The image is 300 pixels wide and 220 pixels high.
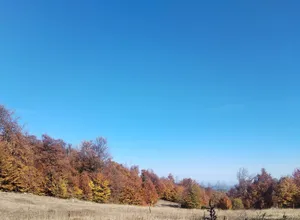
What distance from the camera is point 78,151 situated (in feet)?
254

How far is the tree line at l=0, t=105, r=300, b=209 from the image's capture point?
171 feet

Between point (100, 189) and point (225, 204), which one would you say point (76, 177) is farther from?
point (225, 204)

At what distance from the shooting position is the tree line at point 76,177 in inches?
2052

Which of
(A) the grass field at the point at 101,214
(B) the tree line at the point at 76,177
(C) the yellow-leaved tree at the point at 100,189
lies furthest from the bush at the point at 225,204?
(A) the grass field at the point at 101,214

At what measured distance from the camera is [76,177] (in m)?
63.4

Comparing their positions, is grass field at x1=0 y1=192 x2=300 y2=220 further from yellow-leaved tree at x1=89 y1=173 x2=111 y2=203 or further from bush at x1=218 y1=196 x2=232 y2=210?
bush at x1=218 y1=196 x2=232 y2=210

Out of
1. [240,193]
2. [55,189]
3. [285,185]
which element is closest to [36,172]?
[55,189]

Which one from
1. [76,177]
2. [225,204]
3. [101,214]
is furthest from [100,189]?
[101,214]

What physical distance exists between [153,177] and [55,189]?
64.7 m

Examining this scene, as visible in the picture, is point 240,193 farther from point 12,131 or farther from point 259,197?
point 12,131

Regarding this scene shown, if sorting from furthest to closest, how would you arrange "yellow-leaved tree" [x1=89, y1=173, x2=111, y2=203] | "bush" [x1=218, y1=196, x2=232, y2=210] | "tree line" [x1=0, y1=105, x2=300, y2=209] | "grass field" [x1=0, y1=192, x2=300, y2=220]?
"bush" [x1=218, y1=196, x2=232, y2=210], "yellow-leaved tree" [x1=89, y1=173, x2=111, y2=203], "tree line" [x1=0, y1=105, x2=300, y2=209], "grass field" [x1=0, y1=192, x2=300, y2=220]

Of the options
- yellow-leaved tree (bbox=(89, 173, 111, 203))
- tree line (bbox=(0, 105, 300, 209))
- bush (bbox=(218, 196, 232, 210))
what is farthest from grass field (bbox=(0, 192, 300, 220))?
bush (bbox=(218, 196, 232, 210))

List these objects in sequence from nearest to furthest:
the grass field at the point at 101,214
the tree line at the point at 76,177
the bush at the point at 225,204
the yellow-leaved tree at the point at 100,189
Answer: the grass field at the point at 101,214 < the tree line at the point at 76,177 < the yellow-leaved tree at the point at 100,189 < the bush at the point at 225,204

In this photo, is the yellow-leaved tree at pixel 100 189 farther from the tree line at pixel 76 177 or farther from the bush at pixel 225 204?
the bush at pixel 225 204
